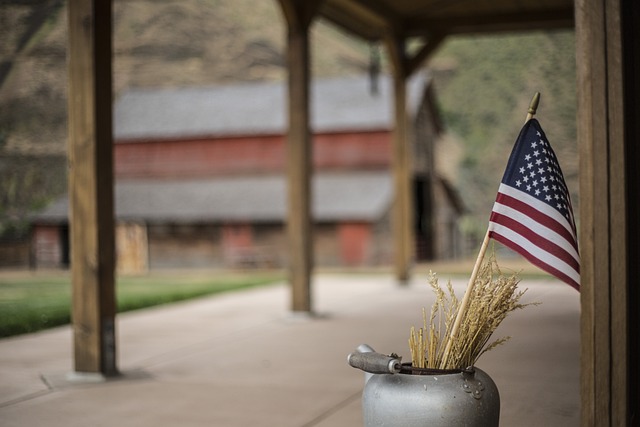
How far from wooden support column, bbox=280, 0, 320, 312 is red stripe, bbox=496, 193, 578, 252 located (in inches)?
294

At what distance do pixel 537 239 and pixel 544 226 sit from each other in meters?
0.07

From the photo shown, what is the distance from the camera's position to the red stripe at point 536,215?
474cm

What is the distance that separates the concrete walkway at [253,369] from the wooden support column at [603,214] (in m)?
1.62

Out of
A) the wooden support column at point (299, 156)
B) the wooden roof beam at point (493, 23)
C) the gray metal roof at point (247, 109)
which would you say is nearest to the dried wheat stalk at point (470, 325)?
the wooden support column at point (299, 156)

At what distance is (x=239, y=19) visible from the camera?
6625 cm

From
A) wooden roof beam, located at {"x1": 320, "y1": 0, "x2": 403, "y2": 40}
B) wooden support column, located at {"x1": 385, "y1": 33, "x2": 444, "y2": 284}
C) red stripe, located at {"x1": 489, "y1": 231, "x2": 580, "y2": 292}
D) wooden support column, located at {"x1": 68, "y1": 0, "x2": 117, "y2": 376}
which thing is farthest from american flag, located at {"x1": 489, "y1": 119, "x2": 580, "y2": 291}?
wooden support column, located at {"x1": 385, "y1": 33, "x2": 444, "y2": 284}

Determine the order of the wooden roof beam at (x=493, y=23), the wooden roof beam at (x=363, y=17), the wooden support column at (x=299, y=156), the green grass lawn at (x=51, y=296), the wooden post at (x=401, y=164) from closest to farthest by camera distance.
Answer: the wooden support column at (x=299, y=156) → the green grass lawn at (x=51, y=296) → the wooden roof beam at (x=363, y=17) → the wooden roof beam at (x=493, y=23) → the wooden post at (x=401, y=164)

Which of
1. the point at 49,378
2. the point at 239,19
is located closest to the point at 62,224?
the point at 49,378

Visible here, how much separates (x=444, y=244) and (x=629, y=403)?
3020 cm

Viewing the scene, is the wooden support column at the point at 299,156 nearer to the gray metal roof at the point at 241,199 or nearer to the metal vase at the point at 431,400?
the metal vase at the point at 431,400

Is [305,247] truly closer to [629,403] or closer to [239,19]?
[629,403]

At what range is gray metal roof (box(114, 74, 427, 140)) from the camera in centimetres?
3284

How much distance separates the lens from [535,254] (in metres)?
4.72

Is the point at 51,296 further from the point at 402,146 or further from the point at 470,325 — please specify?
the point at 470,325
